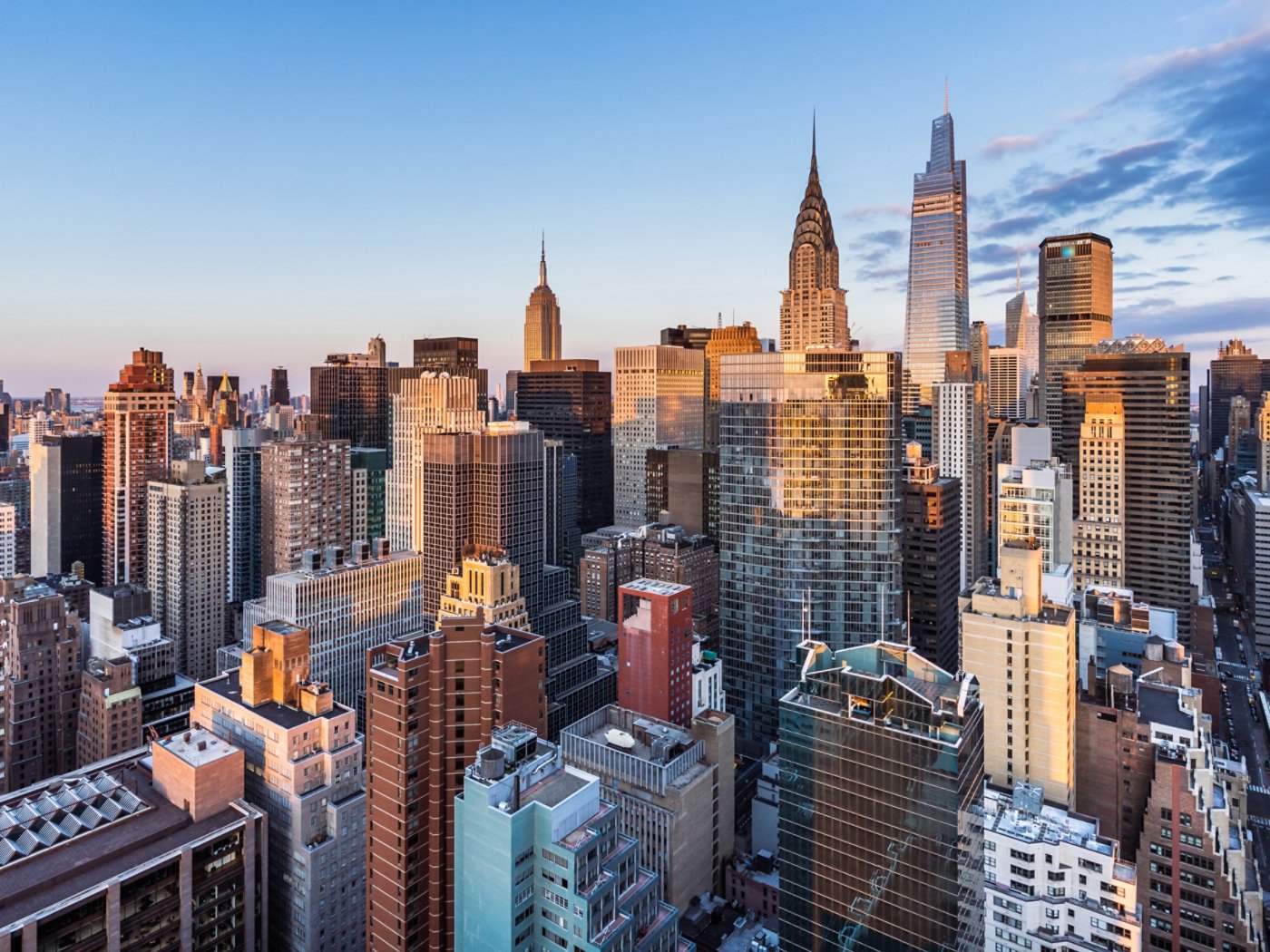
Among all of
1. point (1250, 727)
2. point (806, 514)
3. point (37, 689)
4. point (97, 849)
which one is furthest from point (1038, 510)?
point (37, 689)

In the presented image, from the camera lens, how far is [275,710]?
102250 mm

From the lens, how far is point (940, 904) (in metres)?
60.4

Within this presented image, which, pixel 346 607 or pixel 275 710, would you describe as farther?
pixel 346 607

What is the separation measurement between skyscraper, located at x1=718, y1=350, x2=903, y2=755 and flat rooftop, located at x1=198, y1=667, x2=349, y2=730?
71.2 metres

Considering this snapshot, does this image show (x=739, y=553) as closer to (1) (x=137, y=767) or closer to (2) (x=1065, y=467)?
(2) (x=1065, y=467)

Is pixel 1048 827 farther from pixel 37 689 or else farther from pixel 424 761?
pixel 37 689

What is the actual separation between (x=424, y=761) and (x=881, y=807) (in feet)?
139

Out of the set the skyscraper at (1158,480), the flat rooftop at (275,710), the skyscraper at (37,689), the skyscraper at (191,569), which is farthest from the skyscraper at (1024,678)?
the skyscraper at (191,569)

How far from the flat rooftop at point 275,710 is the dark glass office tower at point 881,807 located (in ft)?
200

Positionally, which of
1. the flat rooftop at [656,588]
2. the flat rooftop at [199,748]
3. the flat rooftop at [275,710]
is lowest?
the flat rooftop at [199,748]

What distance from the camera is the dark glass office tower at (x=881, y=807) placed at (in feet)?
199

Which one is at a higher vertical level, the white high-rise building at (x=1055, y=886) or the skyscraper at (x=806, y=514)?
the skyscraper at (x=806, y=514)

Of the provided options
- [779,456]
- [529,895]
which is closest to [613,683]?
[779,456]

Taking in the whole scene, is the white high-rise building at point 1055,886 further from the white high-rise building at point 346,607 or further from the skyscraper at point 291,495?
the skyscraper at point 291,495
